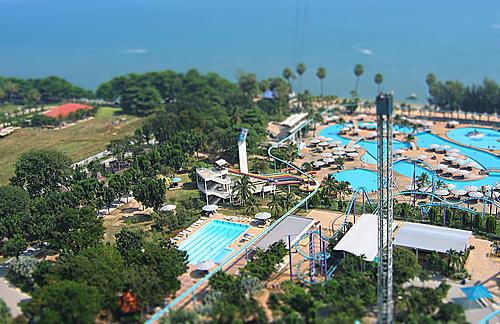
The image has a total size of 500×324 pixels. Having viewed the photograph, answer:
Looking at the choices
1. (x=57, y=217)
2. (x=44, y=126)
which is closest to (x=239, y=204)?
(x=57, y=217)

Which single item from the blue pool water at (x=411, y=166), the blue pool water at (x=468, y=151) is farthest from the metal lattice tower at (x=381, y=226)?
the blue pool water at (x=468, y=151)

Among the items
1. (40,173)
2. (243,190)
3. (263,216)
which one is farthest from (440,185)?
(40,173)

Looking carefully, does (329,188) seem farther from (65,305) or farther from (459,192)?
(65,305)

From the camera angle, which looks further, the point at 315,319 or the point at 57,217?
the point at 57,217

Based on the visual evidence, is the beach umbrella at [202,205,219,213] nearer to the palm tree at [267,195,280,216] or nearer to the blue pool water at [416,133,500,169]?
the palm tree at [267,195,280,216]

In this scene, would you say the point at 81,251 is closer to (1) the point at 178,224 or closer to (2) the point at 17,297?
(2) the point at 17,297

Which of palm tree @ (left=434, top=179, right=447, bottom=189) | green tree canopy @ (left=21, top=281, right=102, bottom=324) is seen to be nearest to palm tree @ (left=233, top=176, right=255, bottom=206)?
palm tree @ (left=434, top=179, right=447, bottom=189)
